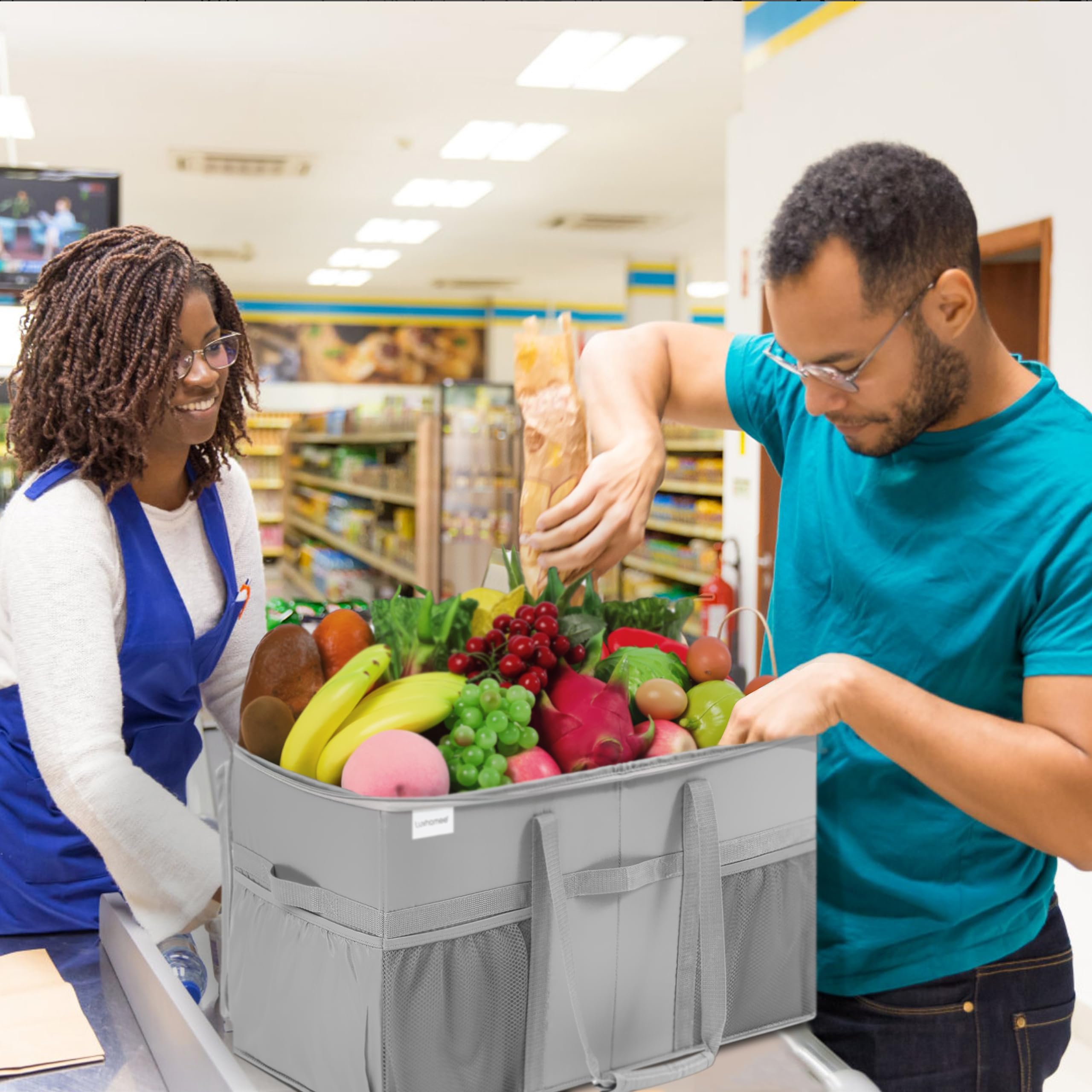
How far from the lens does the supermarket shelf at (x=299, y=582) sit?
437 inches

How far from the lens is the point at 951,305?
1.16 metres

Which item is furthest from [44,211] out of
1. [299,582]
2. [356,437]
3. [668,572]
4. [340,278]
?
[340,278]

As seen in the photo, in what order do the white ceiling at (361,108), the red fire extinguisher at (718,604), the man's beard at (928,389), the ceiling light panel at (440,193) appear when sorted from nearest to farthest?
the man's beard at (928,389)
the red fire extinguisher at (718,604)
the white ceiling at (361,108)
the ceiling light panel at (440,193)

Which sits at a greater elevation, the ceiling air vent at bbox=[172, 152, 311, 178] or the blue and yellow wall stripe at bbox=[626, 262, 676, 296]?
the ceiling air vent at bbox=[172, 152, 311, 178]

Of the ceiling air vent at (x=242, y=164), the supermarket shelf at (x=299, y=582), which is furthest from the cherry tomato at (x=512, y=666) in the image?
the supermarket shelf at (x=299, y=582)

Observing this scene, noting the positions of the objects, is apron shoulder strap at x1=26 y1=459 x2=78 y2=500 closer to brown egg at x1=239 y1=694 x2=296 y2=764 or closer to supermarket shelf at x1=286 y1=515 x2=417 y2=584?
brown egg at x1=239 y1=694 x2=296 y2=764

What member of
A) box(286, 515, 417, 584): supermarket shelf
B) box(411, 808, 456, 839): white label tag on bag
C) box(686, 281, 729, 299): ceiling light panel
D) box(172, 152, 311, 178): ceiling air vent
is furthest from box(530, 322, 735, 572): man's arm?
box(686, 281, 729, 299): ceiling light panel

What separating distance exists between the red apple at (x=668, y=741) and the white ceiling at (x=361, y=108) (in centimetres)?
503

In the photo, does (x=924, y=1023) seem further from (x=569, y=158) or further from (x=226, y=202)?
(x=226, y=202)

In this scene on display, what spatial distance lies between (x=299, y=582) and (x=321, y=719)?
11.9 m

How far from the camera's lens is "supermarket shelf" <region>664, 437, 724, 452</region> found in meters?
7.37

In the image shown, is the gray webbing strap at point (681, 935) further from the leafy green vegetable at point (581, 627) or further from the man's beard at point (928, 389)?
the man's beard at point (928, 389)

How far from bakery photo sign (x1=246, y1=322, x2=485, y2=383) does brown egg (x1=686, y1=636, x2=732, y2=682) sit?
47.9ft

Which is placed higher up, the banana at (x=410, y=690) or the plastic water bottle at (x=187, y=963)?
the banana at (x=410, y=690)
